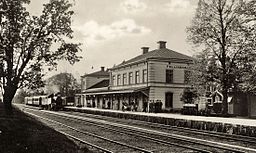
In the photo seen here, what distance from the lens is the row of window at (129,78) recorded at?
4472 cm

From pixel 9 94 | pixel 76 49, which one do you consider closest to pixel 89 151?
pixel 9 94

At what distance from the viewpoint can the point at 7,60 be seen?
23.8m

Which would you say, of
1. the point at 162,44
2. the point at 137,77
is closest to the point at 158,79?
the point at 137,77

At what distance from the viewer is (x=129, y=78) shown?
49.5m

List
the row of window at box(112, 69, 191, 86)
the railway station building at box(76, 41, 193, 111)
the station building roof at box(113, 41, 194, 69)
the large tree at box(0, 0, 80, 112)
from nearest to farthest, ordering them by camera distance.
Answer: the large tree at box(0, 0, 80, 112), the railway station building at box(76, 41, 193, 111), the station building roof at box(113, 41, 194, 69), the row of window at box(112, 69, 191, 86)

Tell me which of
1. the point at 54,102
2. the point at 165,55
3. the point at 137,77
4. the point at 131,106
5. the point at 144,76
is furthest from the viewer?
the point at 54,102

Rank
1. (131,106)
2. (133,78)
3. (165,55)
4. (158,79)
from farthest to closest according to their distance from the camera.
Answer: (133,78), (165,55), (158,79), (131,106)

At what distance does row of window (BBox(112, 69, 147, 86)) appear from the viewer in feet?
147

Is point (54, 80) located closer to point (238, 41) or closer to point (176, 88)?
point (176, 88)

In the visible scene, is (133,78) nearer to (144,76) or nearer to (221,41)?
(144,76)

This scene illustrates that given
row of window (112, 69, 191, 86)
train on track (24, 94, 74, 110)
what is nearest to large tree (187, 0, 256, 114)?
row of window (112, 69, 191, 86)

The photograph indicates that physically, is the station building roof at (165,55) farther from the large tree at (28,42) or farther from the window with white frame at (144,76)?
the large tree at (28,42)

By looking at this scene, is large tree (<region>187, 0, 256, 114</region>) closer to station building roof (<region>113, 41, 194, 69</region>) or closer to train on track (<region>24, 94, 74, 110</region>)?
station building roof (<region>113, 41, 194, 69</region>)

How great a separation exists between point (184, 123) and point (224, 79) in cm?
1032
